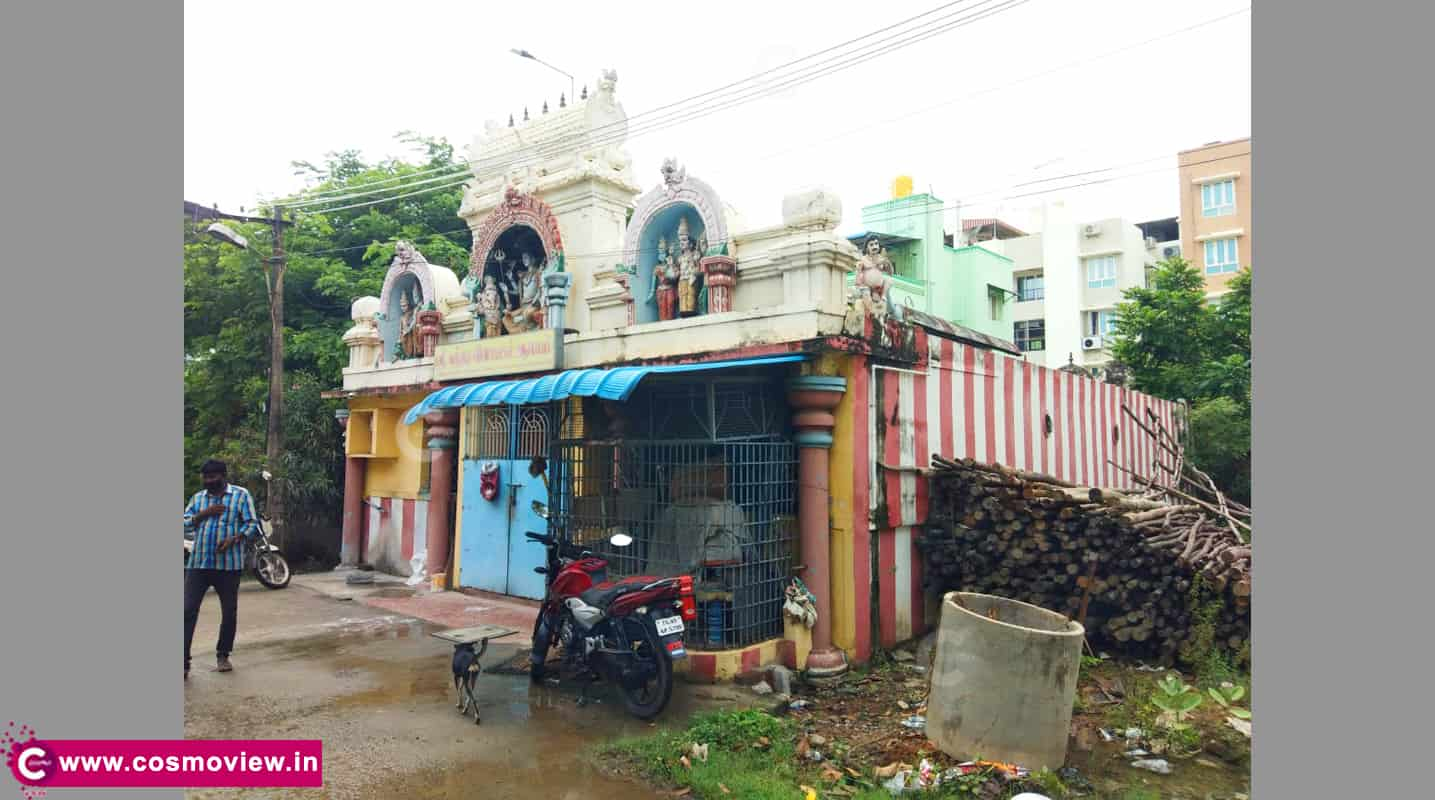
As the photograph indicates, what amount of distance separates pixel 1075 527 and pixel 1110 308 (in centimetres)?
2478

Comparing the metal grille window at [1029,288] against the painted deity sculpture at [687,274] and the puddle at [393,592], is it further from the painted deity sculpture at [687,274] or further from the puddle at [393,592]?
the puddle at [393,592]

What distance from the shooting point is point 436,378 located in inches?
466

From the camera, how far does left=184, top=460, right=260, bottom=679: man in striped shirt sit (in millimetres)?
6633

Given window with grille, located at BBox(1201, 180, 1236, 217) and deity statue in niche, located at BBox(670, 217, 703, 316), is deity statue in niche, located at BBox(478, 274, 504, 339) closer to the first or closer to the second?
deity statue in niche, located at BBox(670, 217, 703, 316)

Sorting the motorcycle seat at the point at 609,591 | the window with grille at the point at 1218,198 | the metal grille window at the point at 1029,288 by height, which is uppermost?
the window with grille at the point at 1218,198

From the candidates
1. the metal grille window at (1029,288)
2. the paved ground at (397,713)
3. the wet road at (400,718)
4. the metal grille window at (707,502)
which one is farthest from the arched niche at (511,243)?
the metal grille window at (1029,288)

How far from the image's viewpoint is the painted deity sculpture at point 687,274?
9.21 m

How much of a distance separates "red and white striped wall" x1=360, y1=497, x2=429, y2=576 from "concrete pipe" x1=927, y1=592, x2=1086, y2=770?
948 cm

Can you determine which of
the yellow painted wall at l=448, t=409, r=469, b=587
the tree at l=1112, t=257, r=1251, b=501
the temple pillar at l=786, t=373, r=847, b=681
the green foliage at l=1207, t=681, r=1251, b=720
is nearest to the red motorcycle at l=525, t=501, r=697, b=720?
the temple pillar at l=786, t=373, r=847, b=681

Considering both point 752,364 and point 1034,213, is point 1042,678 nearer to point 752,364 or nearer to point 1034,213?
point 752,364

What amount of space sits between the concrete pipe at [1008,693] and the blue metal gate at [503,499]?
6527mm

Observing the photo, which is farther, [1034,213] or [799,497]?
[1034,213]

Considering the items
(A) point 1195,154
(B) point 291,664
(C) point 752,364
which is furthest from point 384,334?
(A) point 1195,154

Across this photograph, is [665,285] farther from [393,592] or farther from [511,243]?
[393,592]
